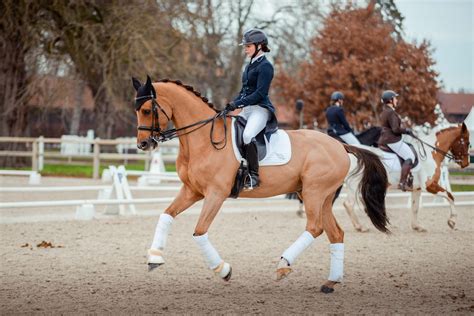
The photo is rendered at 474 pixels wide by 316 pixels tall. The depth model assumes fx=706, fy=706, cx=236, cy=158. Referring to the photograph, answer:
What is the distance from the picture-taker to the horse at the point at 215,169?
23.4 feet

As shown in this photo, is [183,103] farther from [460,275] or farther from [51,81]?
[51,81]

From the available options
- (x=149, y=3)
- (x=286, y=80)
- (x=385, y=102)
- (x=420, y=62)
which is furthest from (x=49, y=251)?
(x=286, y=80)

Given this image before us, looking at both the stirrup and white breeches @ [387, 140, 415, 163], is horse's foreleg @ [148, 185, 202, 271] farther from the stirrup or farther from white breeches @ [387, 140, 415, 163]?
white breeches @ [387, 140, 415, 163]

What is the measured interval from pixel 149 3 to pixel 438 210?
14.8 m

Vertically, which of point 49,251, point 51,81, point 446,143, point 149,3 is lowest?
point 49,251

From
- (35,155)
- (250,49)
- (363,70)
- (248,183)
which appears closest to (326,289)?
(248,183)

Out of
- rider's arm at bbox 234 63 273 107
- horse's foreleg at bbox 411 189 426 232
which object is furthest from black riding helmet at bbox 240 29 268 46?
horse's foreleg at bbox 411 189 426 232

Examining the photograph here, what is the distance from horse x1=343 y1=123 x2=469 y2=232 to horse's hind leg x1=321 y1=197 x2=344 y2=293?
495 cm

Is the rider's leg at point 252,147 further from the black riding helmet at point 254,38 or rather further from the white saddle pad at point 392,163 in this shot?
the white saddle pad at point 392,163

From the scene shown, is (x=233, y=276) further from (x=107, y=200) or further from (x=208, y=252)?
(x=107, y=200)

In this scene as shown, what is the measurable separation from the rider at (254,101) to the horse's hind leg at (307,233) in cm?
61

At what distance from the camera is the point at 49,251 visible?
31.2 feet

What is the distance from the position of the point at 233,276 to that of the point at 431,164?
20.9 ft

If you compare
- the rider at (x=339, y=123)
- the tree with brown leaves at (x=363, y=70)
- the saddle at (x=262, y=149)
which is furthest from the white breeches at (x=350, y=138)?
the tree with brown leaves at (x=363, y=70)
